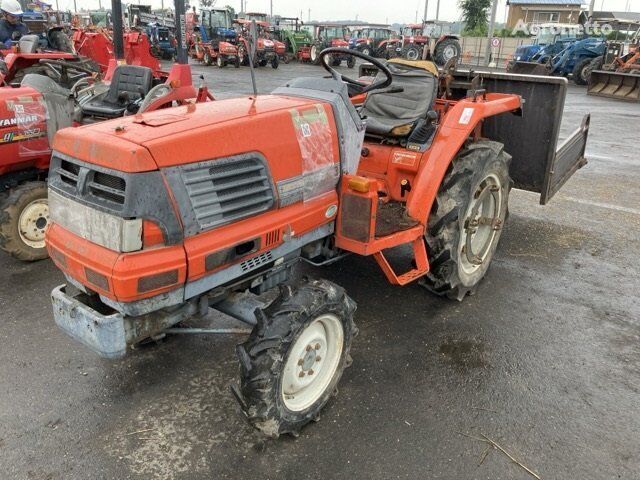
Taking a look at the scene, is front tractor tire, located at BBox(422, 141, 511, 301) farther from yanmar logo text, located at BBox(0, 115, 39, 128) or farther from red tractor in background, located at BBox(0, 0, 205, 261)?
yanmar logo text, located at BBox(0, 115, 39, 128)

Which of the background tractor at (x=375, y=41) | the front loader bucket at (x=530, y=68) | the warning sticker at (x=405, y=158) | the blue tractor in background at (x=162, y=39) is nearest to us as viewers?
the warning sticker at (x=405, y=158)

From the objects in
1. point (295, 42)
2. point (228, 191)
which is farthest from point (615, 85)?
point (295, 42)

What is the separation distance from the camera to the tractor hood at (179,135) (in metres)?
1.99

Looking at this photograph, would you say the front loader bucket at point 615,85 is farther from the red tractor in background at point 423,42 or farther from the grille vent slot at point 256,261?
the grille vent slot at point 256,261

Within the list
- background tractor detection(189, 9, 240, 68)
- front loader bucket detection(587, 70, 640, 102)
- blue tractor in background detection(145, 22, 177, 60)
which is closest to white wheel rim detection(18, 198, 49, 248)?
front loader bucket detection(587, 70, 640, 102)

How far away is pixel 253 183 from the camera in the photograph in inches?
91.9

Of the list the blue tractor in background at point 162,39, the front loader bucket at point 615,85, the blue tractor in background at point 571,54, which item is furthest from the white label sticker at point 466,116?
the blue tractor in background at point 162,39

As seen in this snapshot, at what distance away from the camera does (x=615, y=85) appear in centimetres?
1611

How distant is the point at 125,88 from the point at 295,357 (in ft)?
15.1

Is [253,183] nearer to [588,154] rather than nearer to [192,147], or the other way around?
[192,147]

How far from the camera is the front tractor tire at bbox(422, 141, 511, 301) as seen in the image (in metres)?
3.28

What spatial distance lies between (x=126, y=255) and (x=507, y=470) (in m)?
1.82

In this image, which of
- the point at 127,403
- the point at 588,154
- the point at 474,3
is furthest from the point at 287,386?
the point at 474,3

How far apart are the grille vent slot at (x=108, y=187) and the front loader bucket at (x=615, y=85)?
1656cm
